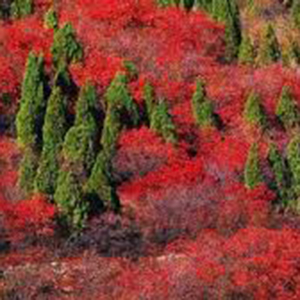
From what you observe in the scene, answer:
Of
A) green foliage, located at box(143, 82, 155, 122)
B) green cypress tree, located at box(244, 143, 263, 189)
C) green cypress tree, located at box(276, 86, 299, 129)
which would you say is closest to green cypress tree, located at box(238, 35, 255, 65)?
green cypress tree, located at box(276, 86, 299, 129)

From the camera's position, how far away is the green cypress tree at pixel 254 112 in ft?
222

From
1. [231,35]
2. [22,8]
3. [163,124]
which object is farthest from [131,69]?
[22,8]

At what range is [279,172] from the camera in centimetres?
6081

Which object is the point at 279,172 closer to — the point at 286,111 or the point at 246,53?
the point at 286,111

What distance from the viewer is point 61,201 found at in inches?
2085

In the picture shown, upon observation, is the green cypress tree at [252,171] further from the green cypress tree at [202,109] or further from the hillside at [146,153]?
the green cypress tree at [202,109]

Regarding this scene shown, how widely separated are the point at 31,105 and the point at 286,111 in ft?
64.0

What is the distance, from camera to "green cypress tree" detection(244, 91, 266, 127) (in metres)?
67.8

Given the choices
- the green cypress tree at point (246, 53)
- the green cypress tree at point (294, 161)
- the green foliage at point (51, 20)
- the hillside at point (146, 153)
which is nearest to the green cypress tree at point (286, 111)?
the hillside at point (146, 153)

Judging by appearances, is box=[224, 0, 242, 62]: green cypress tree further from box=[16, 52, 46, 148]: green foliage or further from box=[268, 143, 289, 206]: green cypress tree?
box=[268, 143, 289, 206]: green cypress tree

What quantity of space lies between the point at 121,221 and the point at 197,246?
6.29 meters

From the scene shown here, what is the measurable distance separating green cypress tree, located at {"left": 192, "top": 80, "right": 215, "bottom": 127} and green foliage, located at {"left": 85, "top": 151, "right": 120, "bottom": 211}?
1328 centimetres

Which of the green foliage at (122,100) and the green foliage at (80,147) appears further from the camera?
the green foliage at (122,100)

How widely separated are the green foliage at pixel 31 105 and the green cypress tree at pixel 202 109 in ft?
36.3
